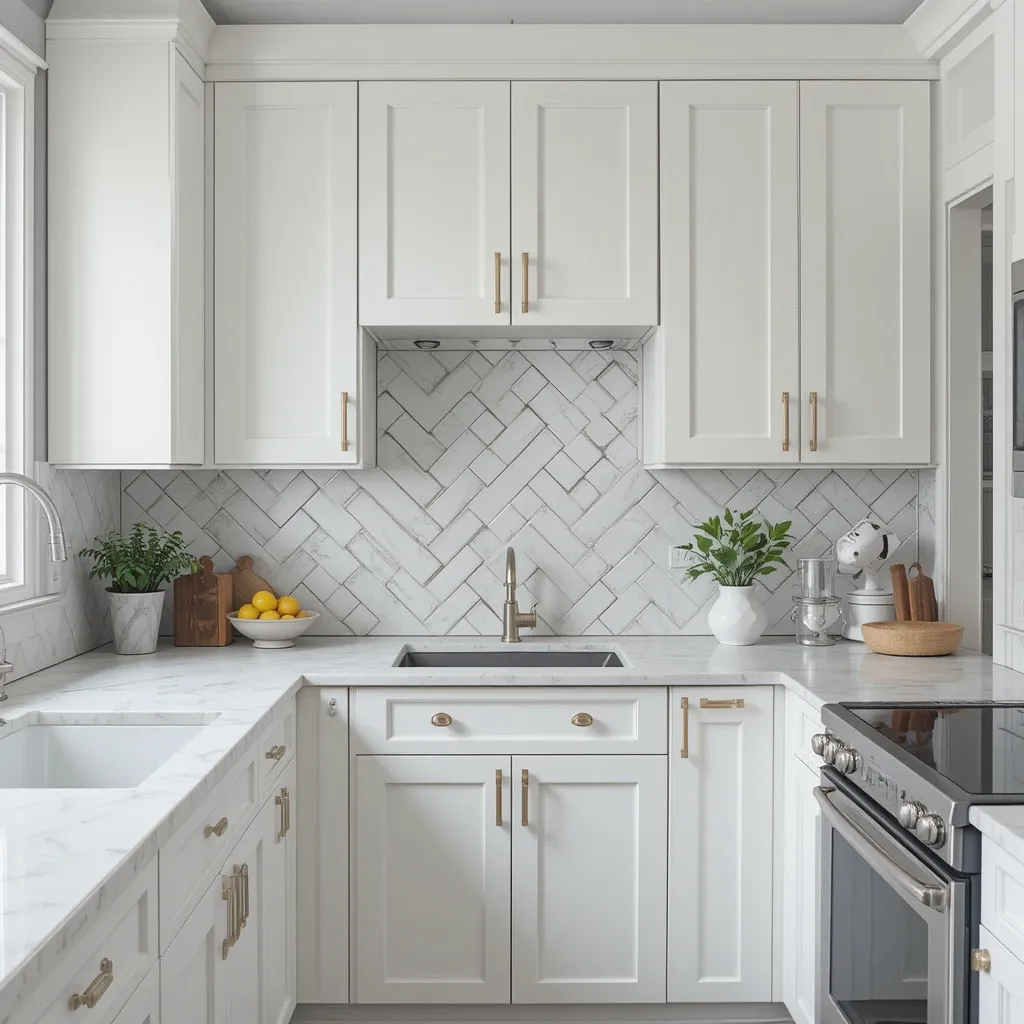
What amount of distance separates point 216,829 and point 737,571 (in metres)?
1.66

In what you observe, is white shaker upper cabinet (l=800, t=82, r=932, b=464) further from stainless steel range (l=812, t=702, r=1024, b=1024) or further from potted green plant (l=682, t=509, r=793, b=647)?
stainless steel range (l=812, t=702, r=1024, b=1024)

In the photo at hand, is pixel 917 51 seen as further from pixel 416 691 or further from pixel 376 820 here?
pixel 376 820

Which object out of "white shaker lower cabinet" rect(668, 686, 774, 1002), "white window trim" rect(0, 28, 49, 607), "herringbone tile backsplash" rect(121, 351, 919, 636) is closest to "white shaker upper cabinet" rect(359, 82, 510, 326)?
"herringbone tile backsplash" rect(121, 351, 919, 636)

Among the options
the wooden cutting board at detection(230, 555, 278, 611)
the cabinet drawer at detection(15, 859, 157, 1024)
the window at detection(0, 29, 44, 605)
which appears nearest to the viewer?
the cabinet drawer at detection(15, 859, 157, 1024)

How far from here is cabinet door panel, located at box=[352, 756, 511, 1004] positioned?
2443mm

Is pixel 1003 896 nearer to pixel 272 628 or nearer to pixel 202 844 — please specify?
pixel 202 844

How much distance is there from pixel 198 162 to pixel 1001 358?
6.96 ft


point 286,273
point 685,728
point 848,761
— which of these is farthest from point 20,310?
point 848,761

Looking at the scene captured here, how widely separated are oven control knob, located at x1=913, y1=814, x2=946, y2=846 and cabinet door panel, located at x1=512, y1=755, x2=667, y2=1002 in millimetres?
926

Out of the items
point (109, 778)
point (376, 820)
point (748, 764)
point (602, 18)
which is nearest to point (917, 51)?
point (602, 18)

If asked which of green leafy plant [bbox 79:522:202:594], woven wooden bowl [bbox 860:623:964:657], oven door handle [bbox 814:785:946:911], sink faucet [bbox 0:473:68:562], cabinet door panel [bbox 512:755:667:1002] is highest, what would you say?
sink faucet [bbox 0:473:68:562]

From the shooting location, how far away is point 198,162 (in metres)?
2.64

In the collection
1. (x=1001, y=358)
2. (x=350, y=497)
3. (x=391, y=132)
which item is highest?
(x=391, y=132)

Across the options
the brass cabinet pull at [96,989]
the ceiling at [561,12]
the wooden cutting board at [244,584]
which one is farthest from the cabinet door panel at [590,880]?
the ceiling at [561,12]
